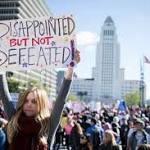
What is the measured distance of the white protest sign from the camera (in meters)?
5.07

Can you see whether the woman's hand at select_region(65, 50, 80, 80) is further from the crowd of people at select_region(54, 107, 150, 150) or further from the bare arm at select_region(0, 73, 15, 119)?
the crowd of people at select_region(54, 107, 150, 150)

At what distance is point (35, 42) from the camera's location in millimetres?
5242

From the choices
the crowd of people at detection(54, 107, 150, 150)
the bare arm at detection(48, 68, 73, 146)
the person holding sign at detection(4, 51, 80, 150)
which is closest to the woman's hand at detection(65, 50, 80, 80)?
the bare arm at detection(48, 68, 73, 146)

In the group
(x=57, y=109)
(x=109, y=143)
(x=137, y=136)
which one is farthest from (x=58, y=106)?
(x=137, y=136)

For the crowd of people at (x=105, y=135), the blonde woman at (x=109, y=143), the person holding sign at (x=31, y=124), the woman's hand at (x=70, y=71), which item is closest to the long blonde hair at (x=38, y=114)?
the person holding sign at (x=31, y=124)

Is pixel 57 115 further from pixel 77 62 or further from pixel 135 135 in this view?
pixel 135 135

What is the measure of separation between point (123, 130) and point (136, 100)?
150 meters

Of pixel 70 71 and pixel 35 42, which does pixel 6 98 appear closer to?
pixel 70 71

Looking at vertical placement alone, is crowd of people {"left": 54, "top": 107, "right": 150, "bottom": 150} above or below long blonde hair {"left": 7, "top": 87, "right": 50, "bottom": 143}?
below

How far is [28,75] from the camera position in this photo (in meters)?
138

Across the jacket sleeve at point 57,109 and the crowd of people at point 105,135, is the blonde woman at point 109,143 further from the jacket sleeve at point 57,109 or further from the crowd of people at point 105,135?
the jacket sleeve at point 57,109

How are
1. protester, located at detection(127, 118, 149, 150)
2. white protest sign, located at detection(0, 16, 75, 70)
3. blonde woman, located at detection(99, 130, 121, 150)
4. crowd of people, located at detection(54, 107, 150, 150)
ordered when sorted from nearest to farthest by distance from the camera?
1. white protest sign, located at detection(0, 16, 75, 70)
2. blonde woman, located at detection(99, 130, 121, 150)
3. crowd of people, located at detection(54, 107, 150, 150)
4. protester, located at detection(127, 118, 149, 150)

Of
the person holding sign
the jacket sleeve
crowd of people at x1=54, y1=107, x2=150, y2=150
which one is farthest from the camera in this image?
crowd of people at x1=54, y1=107, x2=150, y2=150

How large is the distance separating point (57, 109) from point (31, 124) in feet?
1.43
